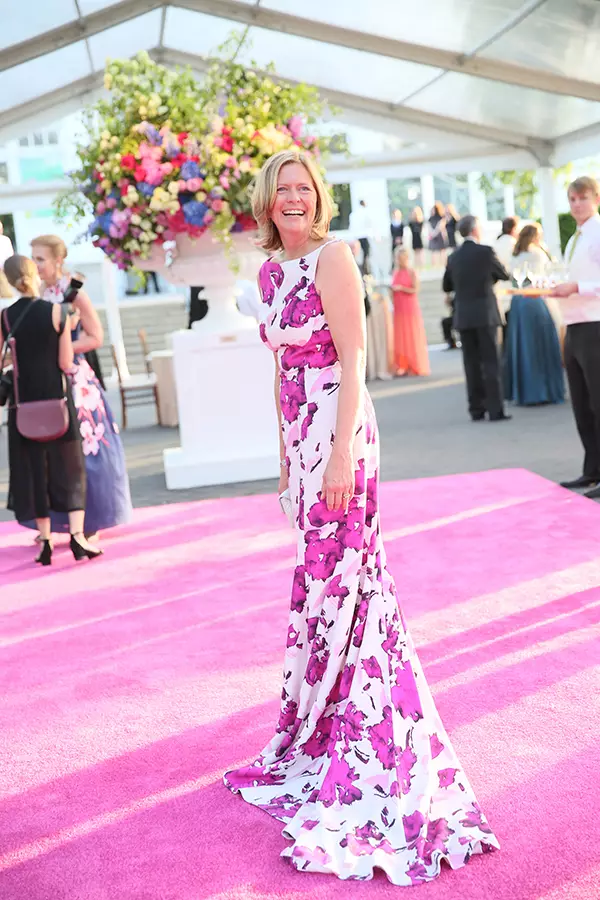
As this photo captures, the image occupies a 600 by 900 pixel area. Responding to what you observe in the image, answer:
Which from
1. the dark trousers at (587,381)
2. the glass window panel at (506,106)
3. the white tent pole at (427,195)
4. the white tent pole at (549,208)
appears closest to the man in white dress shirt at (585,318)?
the dark trousers at (587,381)

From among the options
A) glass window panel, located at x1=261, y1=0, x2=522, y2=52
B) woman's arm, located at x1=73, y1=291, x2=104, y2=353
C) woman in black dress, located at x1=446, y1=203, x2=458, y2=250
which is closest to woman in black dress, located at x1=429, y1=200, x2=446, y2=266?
woman in black dress, located at x1=446, y1=203, x2=458, y2=250

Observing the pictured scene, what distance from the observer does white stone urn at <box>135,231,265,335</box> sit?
26.7ft

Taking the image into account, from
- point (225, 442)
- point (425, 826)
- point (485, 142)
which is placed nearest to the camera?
point (425, 826)

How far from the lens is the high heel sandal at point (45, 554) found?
6.19 meters

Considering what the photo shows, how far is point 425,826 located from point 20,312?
4006mm

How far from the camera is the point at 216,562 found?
5.87 metres

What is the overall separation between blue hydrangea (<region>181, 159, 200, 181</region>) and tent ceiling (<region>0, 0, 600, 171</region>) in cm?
691

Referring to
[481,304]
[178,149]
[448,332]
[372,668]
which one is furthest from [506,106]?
[372,668]

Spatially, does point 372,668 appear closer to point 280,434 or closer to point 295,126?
point 280,434

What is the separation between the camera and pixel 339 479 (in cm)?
279

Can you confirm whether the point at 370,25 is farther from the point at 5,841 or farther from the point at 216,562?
the point at 5,841

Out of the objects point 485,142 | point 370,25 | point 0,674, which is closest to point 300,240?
point 0,674

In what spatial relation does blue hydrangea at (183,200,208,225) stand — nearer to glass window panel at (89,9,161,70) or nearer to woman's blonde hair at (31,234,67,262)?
woman's blonde hair at (31,234,67,262)

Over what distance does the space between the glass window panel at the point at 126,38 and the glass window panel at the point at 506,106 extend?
4.17 metres
